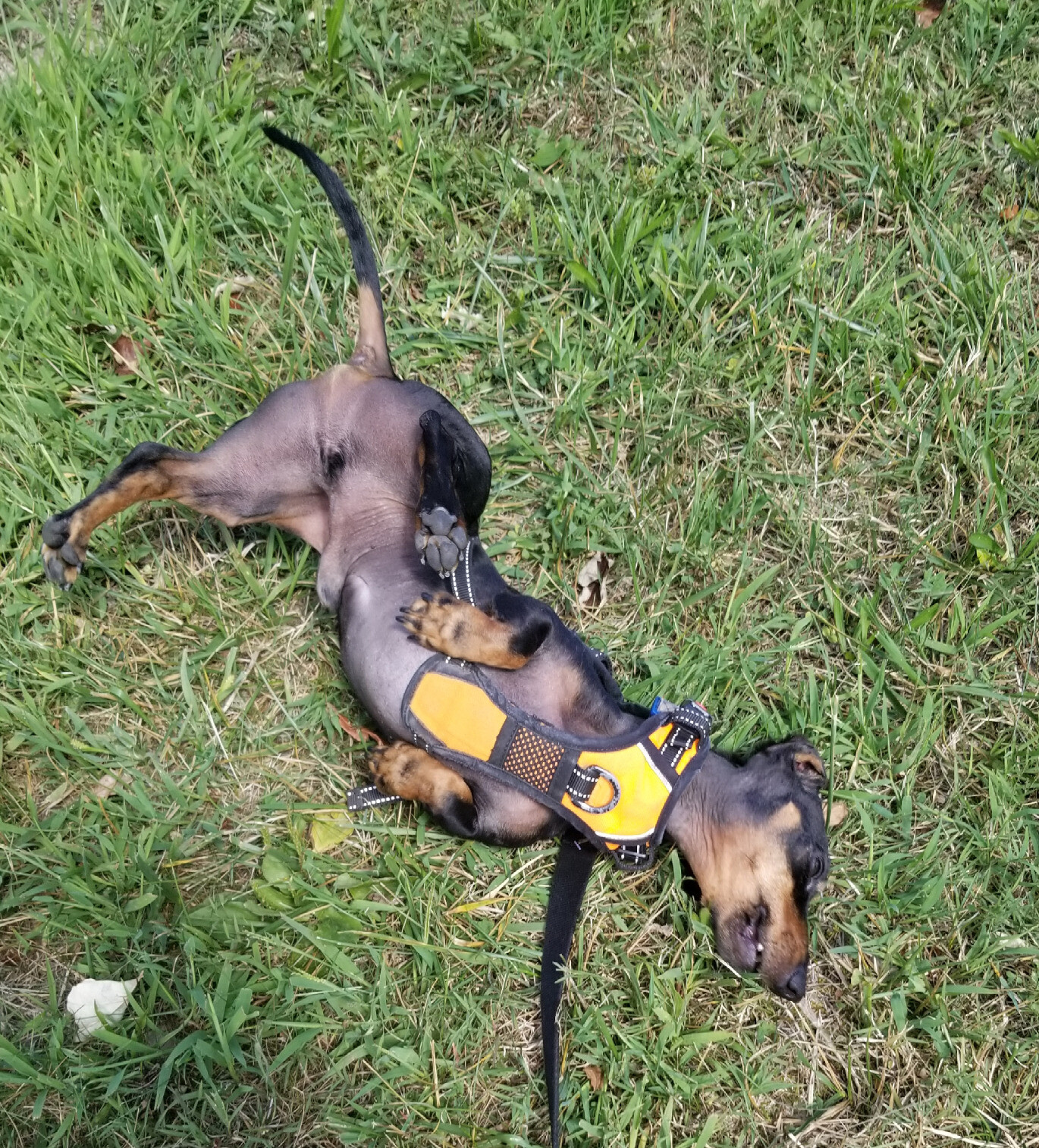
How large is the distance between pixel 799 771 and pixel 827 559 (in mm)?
874

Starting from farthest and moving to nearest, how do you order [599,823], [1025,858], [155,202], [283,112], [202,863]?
[283,112] < [155,202] < [1025,858] < [202,863] < [599,823]

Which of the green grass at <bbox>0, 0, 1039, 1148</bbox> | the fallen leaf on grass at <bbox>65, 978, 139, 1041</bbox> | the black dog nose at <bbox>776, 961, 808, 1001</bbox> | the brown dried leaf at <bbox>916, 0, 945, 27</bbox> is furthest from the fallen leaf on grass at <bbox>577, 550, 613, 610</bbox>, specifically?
the brown dried leaf at <bbox>916, 0, 945, 27</bbox>

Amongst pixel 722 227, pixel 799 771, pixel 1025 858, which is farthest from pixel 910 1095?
pixel 722 227

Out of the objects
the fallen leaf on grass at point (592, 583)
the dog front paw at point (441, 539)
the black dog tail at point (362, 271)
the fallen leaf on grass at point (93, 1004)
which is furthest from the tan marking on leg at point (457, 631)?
the fallen leaf on grass at point (93, 1004)

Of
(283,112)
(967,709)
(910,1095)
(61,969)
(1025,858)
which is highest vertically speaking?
(283,112)

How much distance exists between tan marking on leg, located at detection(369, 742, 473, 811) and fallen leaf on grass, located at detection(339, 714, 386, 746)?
174 mm

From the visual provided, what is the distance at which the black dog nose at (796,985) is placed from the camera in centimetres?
288

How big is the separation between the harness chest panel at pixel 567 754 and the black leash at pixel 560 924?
0.16 m

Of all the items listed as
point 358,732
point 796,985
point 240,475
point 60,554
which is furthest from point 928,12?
point 60,554

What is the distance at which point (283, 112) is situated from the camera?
3.78 m

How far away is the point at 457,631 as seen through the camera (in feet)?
9.39

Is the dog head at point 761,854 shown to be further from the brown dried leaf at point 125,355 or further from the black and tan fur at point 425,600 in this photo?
the brown dried leaf at point 125,355

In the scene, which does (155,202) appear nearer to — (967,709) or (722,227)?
(722,227)

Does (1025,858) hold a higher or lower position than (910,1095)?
higher
